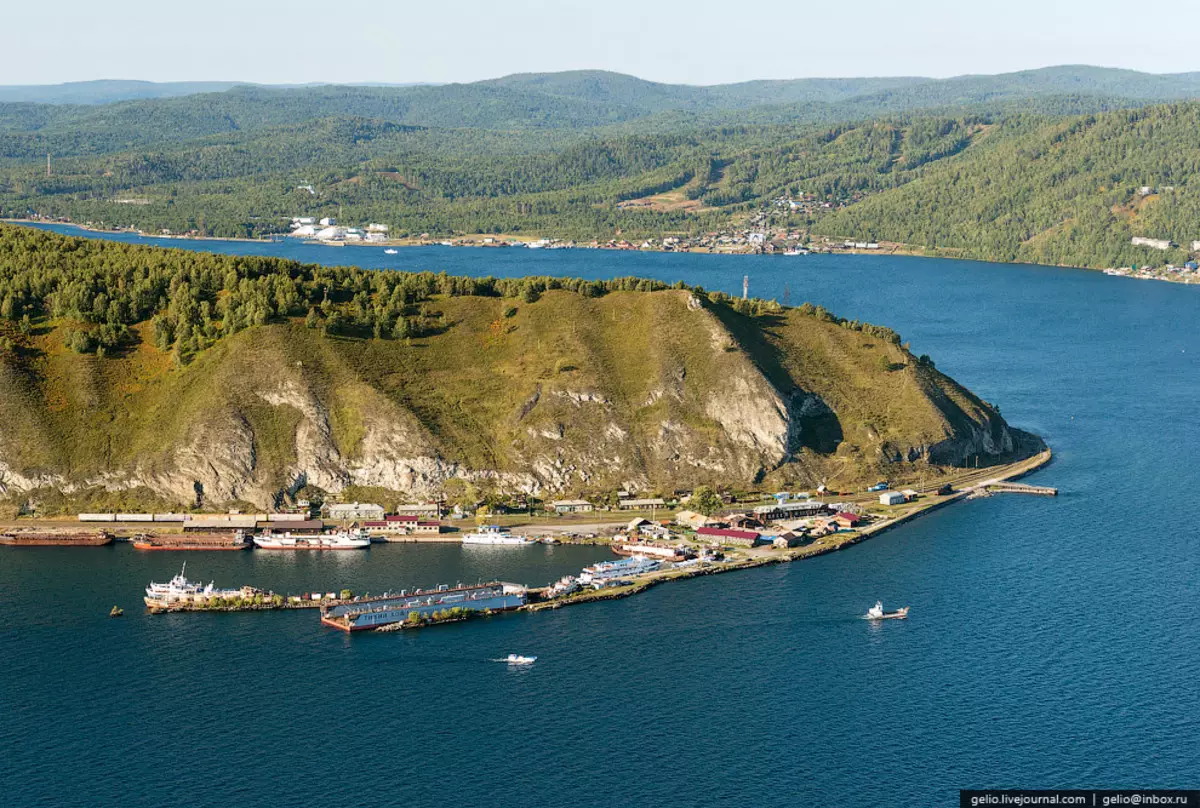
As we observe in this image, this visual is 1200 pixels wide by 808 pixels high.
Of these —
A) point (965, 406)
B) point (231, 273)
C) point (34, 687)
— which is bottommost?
point (34, 687)

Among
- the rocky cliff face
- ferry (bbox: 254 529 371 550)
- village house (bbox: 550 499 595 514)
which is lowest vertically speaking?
ferry (bbox: 254 529 371 550)

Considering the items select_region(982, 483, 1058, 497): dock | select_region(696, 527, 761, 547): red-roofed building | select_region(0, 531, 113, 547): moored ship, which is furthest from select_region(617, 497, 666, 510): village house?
select_region(0, 531, 113, 547): moored ship

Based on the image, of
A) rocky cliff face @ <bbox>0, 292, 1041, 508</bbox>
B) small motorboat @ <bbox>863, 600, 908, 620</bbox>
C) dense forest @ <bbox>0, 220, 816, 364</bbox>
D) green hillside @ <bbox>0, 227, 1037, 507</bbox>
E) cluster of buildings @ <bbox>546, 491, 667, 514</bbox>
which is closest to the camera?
small motorboat @ <bbox>863, 600, 908, 620</bbox>

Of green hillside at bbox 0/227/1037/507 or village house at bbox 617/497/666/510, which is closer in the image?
village house at bbox 617/497/666/510

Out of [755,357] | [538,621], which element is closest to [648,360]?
[755,357]

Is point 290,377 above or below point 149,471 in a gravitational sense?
above

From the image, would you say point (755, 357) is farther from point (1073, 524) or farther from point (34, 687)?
point (34, 687)

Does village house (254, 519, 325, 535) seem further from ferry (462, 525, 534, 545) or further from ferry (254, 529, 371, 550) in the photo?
ferry (462, 525, 534, 545)
